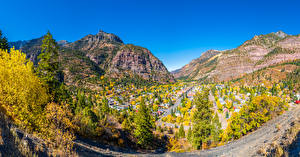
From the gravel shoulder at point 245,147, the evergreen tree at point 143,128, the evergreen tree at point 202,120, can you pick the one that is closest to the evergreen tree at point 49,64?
the gravel shoulder at point 245,147

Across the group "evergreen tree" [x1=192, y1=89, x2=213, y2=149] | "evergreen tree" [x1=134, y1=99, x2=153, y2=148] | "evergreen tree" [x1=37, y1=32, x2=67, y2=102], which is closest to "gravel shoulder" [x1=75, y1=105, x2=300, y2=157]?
"evergreen tree" [x1=192, y1=89, x2=213, y2=149]

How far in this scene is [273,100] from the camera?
122 feet

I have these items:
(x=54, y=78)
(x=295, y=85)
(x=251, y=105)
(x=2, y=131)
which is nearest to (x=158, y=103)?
(x=251, y=105)

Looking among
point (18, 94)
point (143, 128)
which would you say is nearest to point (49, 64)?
point (18, 94)

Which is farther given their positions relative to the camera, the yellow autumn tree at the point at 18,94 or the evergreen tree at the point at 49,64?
the evergreen tree at the point at 49,64

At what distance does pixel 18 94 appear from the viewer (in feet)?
38.0

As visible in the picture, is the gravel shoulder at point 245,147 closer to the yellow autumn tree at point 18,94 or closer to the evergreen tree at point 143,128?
the yellow autumn tree at point 18,94

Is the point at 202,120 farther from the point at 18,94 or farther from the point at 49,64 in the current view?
the point at 49,64

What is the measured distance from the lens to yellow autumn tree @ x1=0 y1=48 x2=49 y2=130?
11.0 metres

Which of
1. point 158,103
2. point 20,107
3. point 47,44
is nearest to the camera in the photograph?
point 20,107

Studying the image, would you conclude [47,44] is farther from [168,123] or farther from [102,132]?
[168,123]

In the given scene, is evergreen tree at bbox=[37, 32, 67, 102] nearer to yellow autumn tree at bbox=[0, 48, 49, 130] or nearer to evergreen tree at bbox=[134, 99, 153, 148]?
yellow autumn tree at bbox=[0, 48, 49, 130]

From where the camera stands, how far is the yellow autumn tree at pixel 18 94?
11016 millimetres

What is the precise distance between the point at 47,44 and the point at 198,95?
92.2 ft
